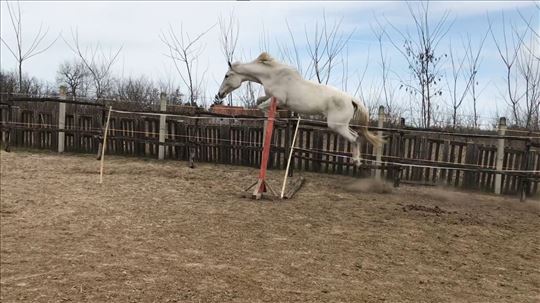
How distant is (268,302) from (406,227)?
328 cm

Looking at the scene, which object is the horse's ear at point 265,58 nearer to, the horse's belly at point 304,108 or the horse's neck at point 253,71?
the horse's neck at point 253,71

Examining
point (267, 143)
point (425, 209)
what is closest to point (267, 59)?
point (267, 143)

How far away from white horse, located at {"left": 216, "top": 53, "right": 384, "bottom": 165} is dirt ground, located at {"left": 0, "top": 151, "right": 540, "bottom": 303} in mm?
1472

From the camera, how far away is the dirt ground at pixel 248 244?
150 inches

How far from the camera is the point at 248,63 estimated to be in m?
7.79

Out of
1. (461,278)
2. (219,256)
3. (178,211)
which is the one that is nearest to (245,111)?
(178,211)

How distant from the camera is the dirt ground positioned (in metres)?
3.81

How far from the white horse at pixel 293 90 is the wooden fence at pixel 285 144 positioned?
1732mm

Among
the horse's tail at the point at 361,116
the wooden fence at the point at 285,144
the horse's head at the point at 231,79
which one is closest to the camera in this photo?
the horse's head at the point at 231,79

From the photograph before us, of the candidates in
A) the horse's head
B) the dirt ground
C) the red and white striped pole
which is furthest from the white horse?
the dirt ground

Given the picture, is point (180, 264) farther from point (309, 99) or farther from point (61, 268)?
point (309, 99)

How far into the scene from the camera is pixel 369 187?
377 inches

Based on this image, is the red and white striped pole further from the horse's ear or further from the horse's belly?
the horse's ear

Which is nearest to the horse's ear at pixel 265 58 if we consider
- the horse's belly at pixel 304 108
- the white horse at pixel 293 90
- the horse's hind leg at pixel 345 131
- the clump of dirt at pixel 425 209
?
the white horse at pixel 293 90
